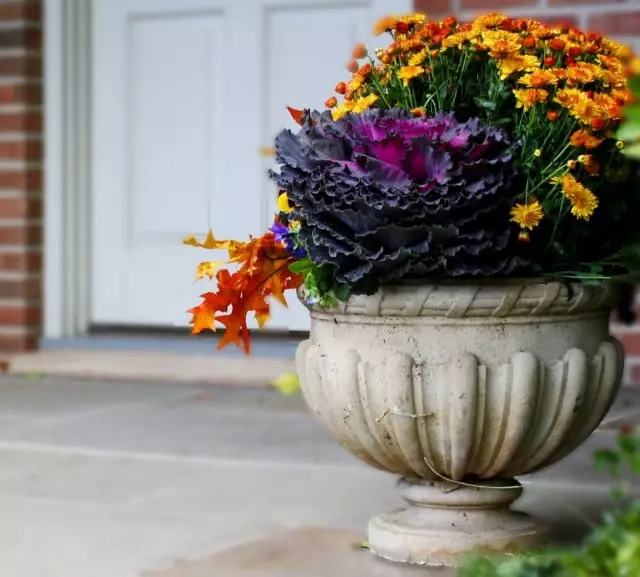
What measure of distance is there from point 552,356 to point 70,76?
2.96 meters

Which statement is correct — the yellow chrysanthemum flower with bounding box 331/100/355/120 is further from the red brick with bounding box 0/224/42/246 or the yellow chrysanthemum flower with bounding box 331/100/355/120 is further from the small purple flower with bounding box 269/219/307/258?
the red brick with bounding box 0/224/42/246

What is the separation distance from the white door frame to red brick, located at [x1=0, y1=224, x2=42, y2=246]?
3 centimetres

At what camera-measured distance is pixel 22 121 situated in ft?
14.0

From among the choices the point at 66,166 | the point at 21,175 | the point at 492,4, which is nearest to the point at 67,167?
the point at 66,166

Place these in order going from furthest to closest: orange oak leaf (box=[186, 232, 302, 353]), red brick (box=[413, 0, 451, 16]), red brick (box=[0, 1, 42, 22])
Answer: red brick (box=[0, 1, 42, 22]) < red brick (box=[413, 0, 451, 16]) < orange oak leaf (box=[186, 232, 302, 353])

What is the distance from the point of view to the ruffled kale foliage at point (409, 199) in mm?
1655

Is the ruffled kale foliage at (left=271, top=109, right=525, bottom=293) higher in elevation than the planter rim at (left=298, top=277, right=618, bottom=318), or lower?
higher

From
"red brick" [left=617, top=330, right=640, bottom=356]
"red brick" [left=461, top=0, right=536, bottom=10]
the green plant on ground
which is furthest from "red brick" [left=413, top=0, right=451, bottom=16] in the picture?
the green plant on ground

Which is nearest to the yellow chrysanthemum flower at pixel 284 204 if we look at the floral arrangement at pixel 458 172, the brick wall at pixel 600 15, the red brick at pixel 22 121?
the floral arrangement at pixel 458 172

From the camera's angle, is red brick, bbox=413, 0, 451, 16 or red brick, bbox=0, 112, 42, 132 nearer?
red brick, bbox=413, 0, 451, 16

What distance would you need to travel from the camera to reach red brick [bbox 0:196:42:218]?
14.0 ft

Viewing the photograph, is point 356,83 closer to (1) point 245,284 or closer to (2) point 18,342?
(1) point 245,284

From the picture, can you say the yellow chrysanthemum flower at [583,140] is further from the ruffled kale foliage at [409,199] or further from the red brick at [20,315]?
the red brick at [20,315]

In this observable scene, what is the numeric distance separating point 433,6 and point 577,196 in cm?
207
